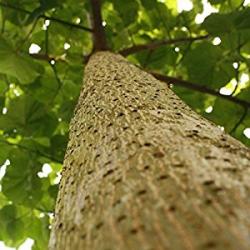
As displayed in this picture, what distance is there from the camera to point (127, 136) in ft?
2.41

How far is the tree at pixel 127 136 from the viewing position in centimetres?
48

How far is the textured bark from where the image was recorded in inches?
17.7

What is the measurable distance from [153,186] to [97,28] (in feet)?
5.65

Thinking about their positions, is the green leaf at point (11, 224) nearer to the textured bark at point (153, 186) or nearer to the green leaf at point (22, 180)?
the green leaf at point (22, 180)

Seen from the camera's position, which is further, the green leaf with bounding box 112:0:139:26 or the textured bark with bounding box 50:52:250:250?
the green leaf with bounding box 112:0:139:26

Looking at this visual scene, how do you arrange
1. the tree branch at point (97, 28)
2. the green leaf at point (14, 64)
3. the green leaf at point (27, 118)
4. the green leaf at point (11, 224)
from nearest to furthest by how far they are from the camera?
the green leaf at point (14, 64)
the tree branch at point (97, 28)
the green leaf at point (27, 118)
the green leaf at point (11, 224)

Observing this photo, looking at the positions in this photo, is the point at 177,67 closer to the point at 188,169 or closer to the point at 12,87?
the point at 12,87

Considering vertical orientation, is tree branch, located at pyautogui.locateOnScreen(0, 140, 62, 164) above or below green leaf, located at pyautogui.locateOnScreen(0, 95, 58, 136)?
below

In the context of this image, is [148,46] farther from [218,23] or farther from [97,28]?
[218,23]

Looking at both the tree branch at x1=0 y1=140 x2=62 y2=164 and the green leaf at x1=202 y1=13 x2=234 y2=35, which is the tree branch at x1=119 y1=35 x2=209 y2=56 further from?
the tree branch at x1=0 y1=140 x2=62 y2=164

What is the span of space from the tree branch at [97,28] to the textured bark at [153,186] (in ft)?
4.04

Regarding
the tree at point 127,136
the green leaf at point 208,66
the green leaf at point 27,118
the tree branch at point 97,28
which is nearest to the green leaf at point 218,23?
the tree at point 127,136

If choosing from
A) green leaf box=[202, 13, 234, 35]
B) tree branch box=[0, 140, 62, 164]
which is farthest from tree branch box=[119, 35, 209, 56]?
tree branch box=[0, 140, 62, 164]

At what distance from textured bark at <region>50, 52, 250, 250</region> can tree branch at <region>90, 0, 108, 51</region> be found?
123 centimetres
